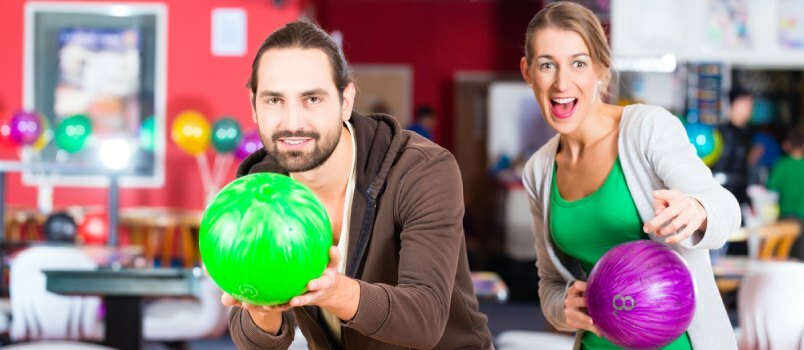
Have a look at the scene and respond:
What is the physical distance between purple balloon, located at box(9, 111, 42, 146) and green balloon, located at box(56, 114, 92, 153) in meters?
0.15

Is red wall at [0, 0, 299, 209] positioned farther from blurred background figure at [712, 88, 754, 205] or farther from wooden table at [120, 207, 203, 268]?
blurred background figure at [712, 88, 754, 205]

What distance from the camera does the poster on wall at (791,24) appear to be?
7.54 metres

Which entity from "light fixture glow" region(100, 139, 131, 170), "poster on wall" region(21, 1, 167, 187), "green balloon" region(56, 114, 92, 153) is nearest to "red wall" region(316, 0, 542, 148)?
"poster on wall" region(21, 1, 167, 187)

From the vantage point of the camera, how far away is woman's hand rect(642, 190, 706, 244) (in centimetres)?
197

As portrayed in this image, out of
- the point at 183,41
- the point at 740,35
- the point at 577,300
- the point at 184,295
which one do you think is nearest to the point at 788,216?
the point at 740,35

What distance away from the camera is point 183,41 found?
25.8 ft

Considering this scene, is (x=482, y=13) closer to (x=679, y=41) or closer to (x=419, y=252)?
(x=679, y=41)

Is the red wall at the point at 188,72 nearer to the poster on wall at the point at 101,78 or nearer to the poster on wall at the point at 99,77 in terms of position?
the poster on wall at the point at 99,77

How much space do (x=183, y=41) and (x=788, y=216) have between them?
186 inches

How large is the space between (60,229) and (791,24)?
A: 5.26 metres

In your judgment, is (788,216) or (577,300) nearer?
(577,300)

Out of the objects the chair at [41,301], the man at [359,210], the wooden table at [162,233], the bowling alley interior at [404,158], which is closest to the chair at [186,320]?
the bowling alley interior at [404,158]

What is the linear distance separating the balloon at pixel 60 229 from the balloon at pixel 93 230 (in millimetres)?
146

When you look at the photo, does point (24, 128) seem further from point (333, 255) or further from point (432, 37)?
point (432, 37)
